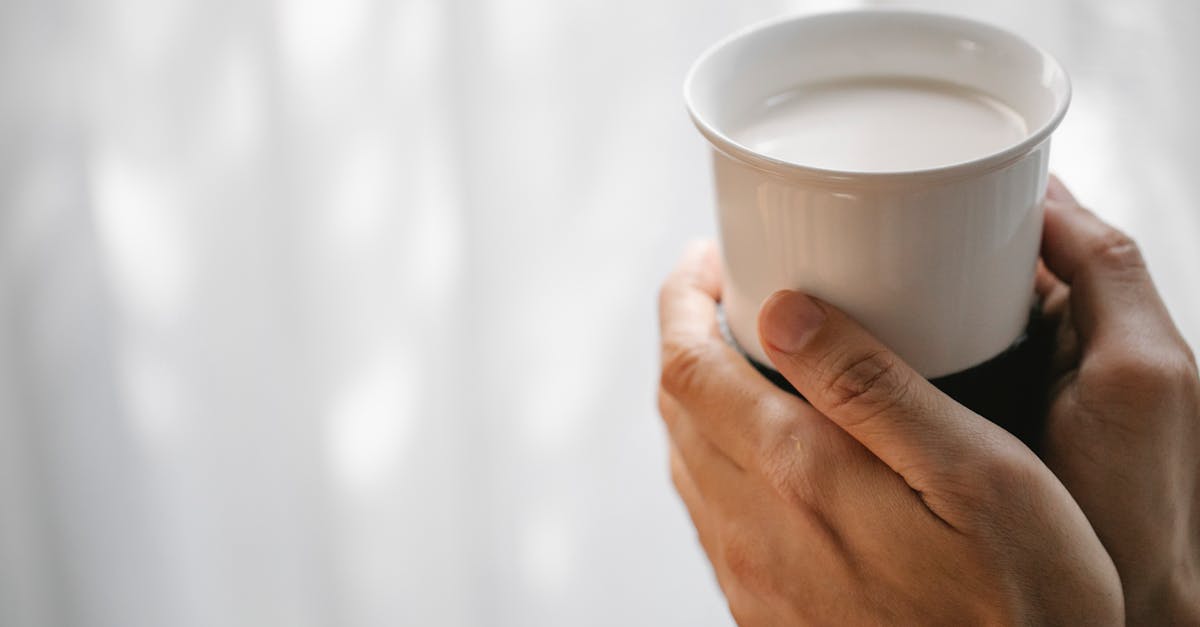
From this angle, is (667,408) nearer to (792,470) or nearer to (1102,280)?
(792,470)

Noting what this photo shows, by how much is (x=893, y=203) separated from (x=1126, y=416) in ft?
0.79

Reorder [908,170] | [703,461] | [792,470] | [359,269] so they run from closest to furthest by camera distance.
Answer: [908,170], [792,470], [703,461], [359,269]

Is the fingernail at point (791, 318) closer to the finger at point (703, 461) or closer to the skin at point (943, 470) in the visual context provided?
the skin at point (943, 470)

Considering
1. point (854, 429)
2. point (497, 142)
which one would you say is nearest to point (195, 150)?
point (497, 142)

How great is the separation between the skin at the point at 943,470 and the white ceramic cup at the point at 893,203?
0.09 ft

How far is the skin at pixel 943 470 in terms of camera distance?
590 mm

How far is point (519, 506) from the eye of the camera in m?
1.15

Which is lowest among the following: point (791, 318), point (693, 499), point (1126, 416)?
point (693, 499)

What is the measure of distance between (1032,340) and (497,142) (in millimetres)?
499

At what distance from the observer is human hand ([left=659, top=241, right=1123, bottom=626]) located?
Answer: 58 cm

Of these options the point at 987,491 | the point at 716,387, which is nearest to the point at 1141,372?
the point at 987,491

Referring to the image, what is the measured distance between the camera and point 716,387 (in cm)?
69

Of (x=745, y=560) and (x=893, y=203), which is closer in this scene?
(x=893, y=203)

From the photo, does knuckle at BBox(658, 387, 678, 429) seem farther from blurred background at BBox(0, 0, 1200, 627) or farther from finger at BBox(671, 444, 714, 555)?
blurred background at BBox(0, 0, 1200, 627)
